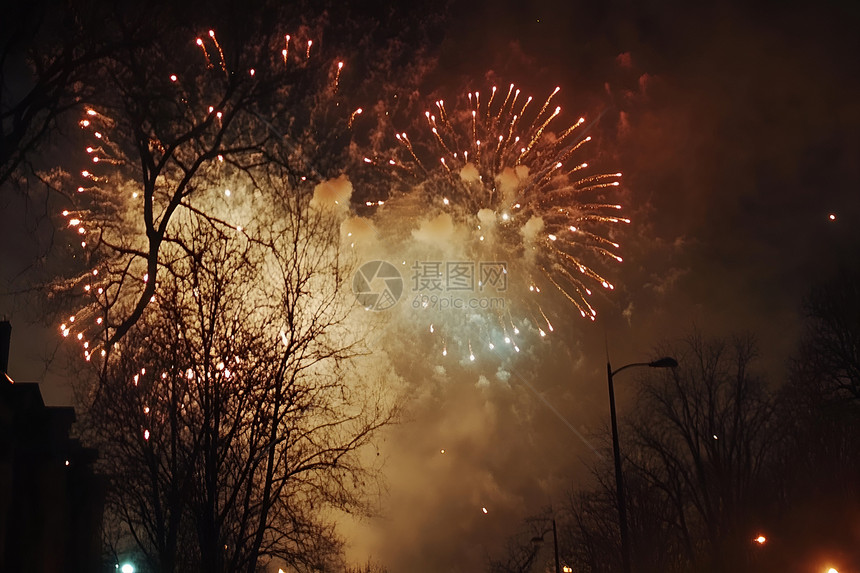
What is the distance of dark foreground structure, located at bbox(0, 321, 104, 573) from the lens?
16656mm

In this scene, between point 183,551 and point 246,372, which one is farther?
point 183,551

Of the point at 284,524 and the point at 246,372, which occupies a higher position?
the point at 246,372

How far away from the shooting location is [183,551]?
2869 cm

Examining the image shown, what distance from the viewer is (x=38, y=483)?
17906mm

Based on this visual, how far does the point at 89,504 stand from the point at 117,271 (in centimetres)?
912

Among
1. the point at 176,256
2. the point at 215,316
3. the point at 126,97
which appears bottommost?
the point at 215,316

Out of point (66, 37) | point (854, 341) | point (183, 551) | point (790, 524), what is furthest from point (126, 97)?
point (790, 524)

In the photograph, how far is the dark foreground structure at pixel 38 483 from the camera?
16.7m

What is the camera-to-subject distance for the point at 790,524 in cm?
4094

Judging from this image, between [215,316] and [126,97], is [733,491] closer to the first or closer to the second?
[215,316]

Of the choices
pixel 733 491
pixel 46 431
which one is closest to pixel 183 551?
pixel 46 431

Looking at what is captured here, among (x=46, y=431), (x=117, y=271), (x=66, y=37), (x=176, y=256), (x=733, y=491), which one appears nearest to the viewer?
(x=66, y=37)

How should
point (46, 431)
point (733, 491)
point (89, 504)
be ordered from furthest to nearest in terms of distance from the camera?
1. point (733, 491)
2. point (89, 504)
3. point (46, 431)

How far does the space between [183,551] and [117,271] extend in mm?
17303
